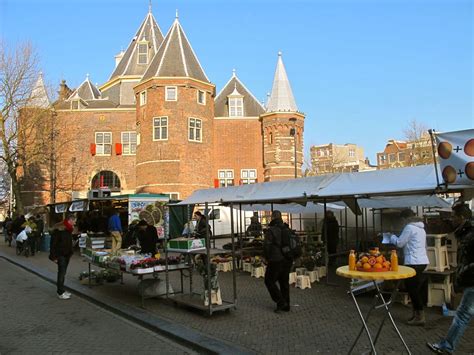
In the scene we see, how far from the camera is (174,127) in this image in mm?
31953

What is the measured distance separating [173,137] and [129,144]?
21.2ft

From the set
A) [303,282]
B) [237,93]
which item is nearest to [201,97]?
[237,93]

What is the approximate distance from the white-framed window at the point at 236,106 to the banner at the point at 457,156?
3248 cm

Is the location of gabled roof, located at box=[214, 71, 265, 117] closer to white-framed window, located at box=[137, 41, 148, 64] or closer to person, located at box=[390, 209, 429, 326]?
white-framed window, located at box=[137, 41, 148, 64]

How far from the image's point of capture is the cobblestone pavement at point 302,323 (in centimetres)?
554

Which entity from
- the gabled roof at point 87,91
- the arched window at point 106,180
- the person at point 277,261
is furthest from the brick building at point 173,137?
the person at point 277,261

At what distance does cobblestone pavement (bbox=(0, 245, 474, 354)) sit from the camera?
5.54 m

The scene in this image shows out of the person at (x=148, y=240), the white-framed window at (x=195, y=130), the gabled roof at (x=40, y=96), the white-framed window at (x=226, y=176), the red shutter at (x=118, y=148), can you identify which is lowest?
the person at (x=148, y=240)

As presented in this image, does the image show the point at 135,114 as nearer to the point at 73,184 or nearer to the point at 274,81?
the point at 73,184

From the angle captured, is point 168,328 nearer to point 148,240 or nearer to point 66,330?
point 66,330

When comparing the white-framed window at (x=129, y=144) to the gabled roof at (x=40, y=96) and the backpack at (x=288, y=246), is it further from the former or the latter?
the backpack at (x=288, y=246)

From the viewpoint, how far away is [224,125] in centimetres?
3662

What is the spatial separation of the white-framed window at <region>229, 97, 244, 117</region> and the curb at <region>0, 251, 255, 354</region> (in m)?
29.1

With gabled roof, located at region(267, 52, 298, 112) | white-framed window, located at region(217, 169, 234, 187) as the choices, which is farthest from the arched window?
gabled roof, located at region(267, 52, 298, 112)
